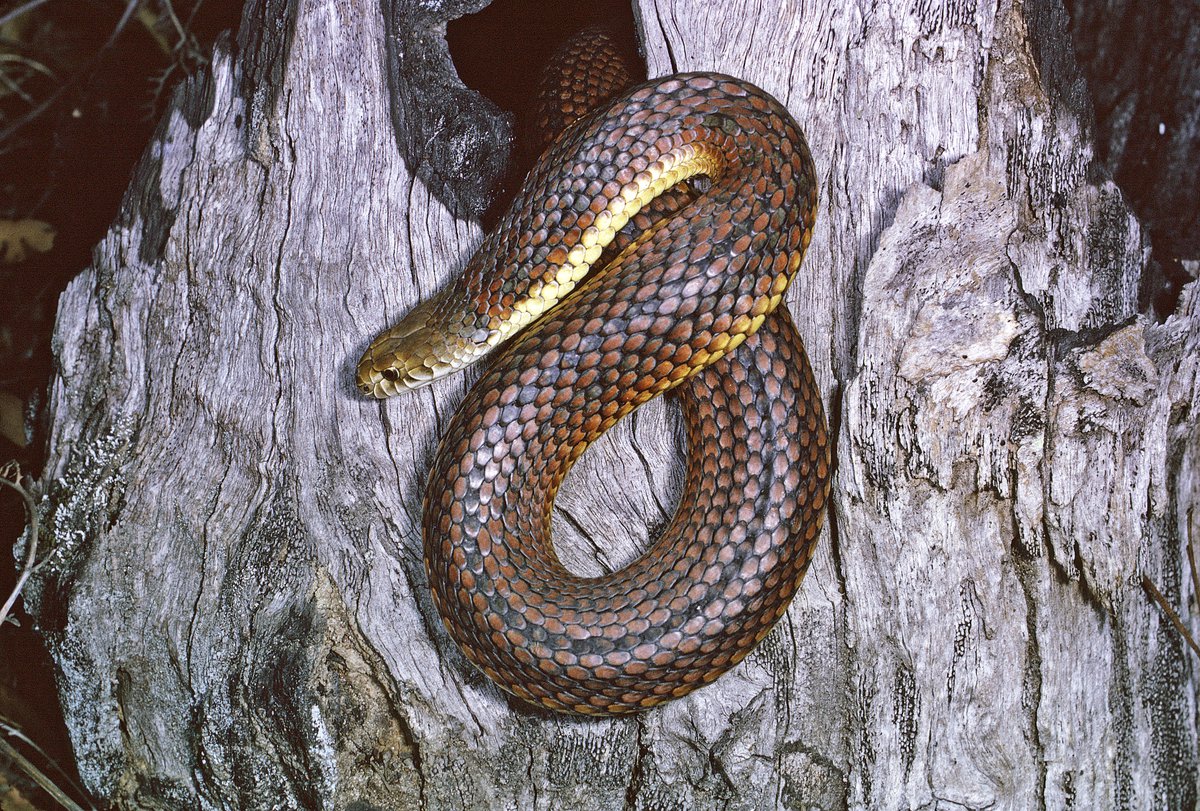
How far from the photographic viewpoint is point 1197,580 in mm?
3154

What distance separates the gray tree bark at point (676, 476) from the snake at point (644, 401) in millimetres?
312

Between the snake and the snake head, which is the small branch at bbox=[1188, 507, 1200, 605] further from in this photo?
the snake head

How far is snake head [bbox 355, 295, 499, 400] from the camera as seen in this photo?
3059mm

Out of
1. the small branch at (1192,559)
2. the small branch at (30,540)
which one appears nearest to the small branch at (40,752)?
the small branch at (30,540)

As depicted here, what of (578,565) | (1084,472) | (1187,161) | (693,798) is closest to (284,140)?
(578,565)

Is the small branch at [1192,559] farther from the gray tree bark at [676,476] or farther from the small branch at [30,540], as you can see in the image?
the small branch at [30,540]

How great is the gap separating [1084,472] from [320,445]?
2.79 metres

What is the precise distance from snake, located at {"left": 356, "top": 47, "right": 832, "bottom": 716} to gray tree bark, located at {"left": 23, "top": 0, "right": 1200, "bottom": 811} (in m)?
0.31

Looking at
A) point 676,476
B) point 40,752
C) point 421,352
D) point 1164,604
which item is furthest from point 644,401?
point 40,752

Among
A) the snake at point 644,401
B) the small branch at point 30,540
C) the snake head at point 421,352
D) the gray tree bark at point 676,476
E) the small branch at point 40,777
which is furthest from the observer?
the small branch at point 40,777

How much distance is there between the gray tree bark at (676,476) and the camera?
2896mm

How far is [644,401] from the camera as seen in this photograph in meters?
2.83

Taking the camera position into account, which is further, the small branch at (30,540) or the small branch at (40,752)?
the small branch at (40,752)

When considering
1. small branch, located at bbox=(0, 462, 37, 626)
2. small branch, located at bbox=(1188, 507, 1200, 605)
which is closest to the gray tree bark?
small branch, located at bbox=(1188, 507, 1200, 605)
